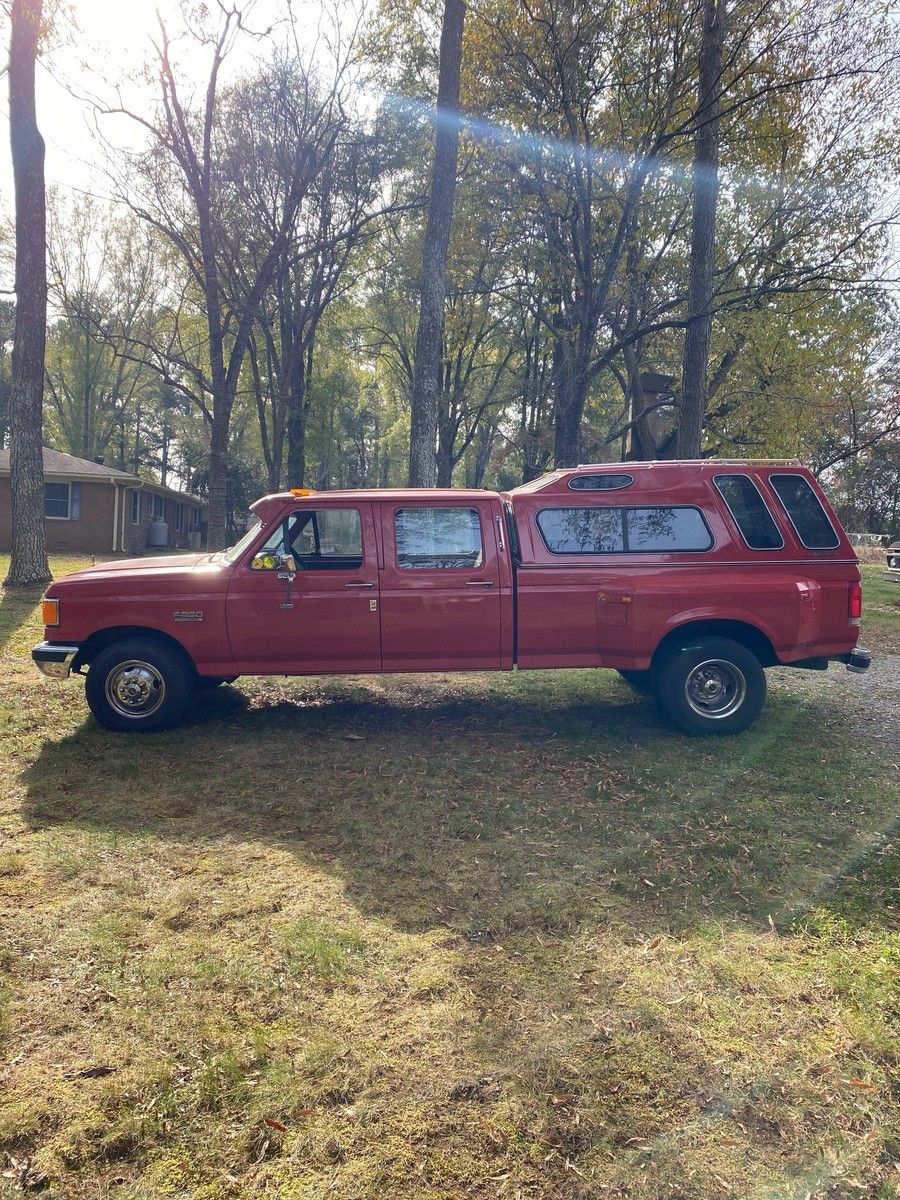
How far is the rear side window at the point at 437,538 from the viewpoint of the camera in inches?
224

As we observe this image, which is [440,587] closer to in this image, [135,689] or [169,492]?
[135,689]

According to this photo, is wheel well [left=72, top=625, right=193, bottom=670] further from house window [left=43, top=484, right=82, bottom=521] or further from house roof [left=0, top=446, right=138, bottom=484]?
house window [left=43, top=484, right=82, bottom=521]

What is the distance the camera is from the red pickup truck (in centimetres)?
553

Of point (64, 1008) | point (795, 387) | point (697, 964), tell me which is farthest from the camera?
point (795, 387)

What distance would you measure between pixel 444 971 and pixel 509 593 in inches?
128

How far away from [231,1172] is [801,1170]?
164 centimetres

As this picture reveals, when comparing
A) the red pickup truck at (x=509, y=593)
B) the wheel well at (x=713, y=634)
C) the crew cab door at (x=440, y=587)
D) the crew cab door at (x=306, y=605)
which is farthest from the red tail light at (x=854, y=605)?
the crew cab door at (x=306, y=605)

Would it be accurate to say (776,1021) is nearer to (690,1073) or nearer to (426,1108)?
(690,1073)

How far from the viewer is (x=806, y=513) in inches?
230

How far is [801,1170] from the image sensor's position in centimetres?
199

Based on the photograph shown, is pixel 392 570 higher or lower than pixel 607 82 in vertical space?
lower

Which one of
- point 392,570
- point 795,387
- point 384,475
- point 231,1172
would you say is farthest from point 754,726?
point 384,475

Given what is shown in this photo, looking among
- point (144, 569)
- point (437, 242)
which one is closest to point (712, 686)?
point (144, 569)

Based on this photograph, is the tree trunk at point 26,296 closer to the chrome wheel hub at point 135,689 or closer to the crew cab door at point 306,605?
the chrome wheel hub at point 135,689
